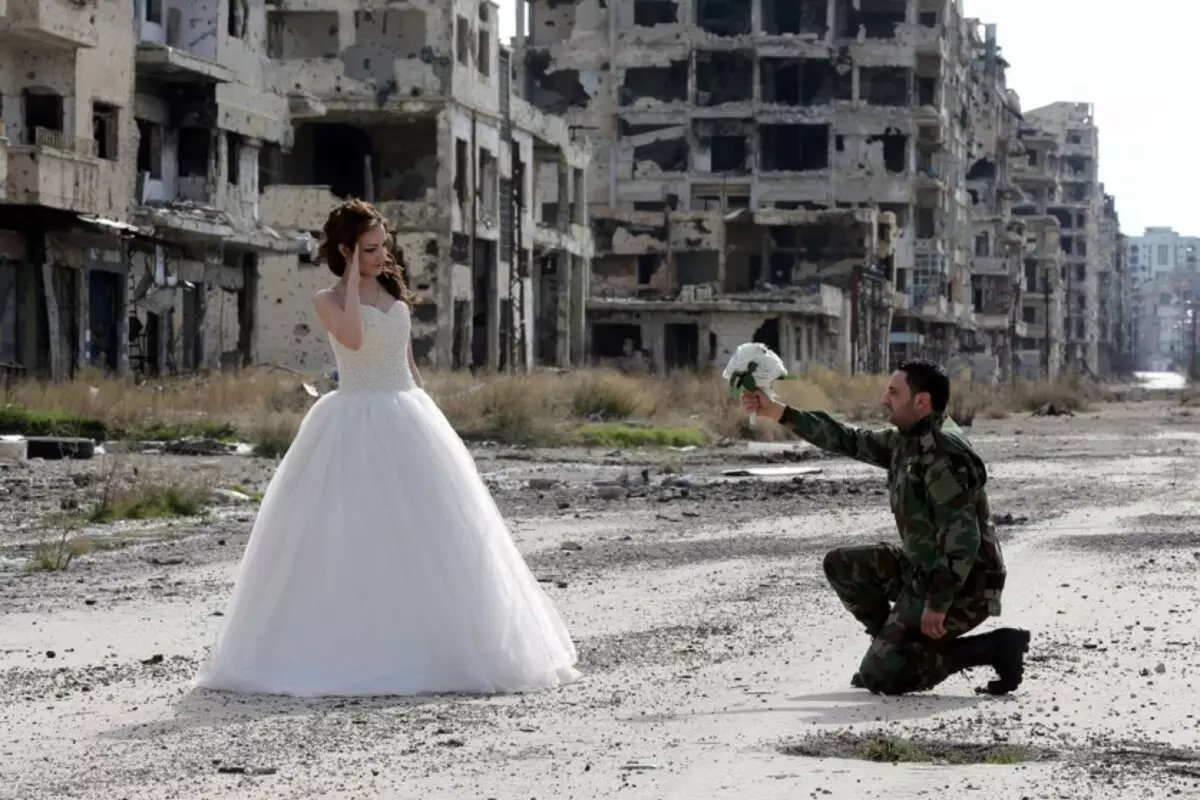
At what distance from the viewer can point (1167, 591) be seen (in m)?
12.8

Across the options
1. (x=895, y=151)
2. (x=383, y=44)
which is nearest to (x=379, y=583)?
(x=383, y=44)

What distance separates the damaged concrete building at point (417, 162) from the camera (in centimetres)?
5494

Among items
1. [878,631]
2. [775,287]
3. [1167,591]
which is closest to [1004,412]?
[775,287]

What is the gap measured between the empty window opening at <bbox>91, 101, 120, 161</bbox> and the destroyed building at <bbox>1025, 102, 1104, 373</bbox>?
119925 mm

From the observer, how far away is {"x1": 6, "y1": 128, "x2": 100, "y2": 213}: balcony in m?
36.1

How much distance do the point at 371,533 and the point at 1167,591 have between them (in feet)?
18.7

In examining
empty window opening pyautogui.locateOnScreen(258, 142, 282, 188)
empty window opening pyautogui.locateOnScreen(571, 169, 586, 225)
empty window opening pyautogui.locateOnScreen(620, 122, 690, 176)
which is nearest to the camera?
empty window opening pyautogui.locateOnScreen(258, 142, 282, 188)

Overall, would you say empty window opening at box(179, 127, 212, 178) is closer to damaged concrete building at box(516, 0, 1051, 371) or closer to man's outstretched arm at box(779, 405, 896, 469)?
man's outstretched arm at box(779, 405, 896, 469)

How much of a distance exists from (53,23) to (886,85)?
64.9 m

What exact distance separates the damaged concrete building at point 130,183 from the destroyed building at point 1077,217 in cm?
11327

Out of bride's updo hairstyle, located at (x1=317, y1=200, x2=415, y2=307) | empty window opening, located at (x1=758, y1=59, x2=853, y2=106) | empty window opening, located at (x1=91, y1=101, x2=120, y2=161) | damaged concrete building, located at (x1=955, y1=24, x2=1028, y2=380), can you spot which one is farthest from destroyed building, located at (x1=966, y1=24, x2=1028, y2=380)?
bride's updo hairstyle, located at (x1=317, y1=200, x2=415, y2=307)

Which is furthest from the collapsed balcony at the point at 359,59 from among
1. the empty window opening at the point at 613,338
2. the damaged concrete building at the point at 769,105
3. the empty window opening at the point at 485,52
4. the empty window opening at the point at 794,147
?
the empty window opening at the point at 794,147

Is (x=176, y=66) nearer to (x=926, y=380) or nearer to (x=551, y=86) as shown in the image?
(x=926, y=380)

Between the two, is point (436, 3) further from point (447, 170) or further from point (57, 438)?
point (57, 438)
